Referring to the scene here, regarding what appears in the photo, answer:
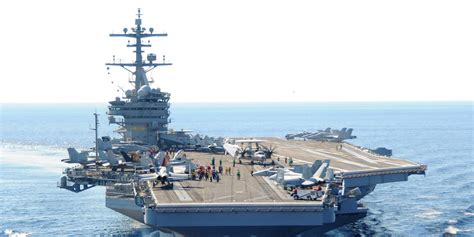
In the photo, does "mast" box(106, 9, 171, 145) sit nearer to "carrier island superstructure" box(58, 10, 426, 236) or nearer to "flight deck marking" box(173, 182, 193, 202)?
"carrier island superstructure" box(58, 10, 426, 236)

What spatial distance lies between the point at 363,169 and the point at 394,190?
646 inches

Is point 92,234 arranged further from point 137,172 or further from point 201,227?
point 201,227

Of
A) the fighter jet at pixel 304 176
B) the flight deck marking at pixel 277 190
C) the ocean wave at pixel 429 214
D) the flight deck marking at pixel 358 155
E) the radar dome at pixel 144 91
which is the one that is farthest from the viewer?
the radar dome at pixel 144 91

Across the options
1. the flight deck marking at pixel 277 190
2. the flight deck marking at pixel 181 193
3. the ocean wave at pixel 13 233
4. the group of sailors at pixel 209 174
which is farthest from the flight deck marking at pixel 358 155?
the ocean wave at pixel 13 233

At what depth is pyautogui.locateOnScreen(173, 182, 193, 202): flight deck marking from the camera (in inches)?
1146

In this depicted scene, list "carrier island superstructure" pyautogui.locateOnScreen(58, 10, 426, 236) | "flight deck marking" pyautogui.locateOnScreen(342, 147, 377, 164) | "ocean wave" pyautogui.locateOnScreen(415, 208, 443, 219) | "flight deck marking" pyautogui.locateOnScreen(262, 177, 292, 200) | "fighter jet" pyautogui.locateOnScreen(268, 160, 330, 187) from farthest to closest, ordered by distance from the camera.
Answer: "flight deck marking" pyautogui.locateOnScreen(342, 147, 377, 164)
"ocean wave" pyautogui.locateOnScreen(415, 208, 443, 219)
"fighter jet" pyautogui.locateOnScreen(268, 160, 330, 187)
"flight deck marking" pyautogui.locateOnScreen(262, 177, 292, 200)
"carrier island superstructure" pyautogui.locateOnScreen(58, 10, 426, 236)

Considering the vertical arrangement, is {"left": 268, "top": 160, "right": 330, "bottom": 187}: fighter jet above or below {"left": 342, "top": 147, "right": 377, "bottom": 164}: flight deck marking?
above

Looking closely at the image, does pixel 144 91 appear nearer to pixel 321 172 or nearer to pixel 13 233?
pixel 13 233

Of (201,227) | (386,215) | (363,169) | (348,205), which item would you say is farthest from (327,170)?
(386,215)

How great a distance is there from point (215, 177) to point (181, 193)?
17.1 feet

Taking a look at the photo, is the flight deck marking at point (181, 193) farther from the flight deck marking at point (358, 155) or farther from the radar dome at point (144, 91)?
the radar dome at point (144, 91)

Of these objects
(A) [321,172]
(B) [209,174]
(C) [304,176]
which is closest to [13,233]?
(B) [209,174]

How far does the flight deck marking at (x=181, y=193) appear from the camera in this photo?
29109 mm

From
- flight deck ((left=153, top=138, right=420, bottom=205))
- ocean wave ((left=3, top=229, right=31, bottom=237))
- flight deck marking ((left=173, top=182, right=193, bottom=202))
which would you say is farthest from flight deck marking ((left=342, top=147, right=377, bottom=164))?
ocean wave ((left=3, top=229, right=31, bottom=237))
